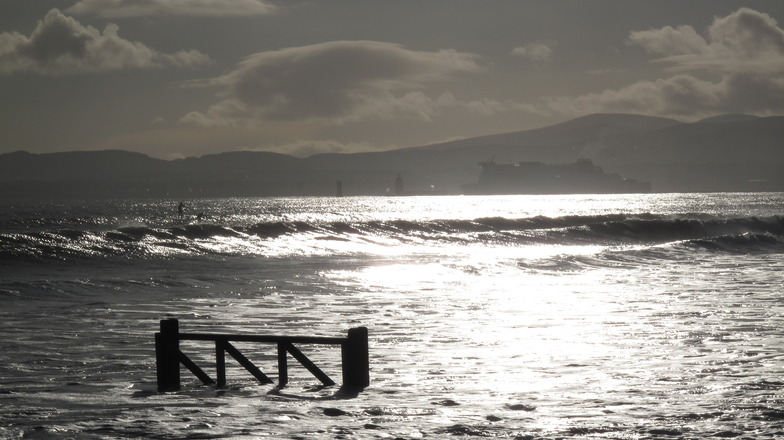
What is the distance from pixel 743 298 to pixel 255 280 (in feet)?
54.8

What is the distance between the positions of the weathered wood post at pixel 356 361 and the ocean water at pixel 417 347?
34 cm

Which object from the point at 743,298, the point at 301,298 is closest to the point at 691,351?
the point at 743,298

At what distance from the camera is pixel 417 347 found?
16.5 m

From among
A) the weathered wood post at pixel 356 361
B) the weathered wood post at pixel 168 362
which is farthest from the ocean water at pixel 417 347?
the weathered wood post at pixel 356 361

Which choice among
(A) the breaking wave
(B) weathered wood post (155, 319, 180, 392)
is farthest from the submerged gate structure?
(A) the breaking wave

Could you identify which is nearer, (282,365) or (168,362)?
(168,362)

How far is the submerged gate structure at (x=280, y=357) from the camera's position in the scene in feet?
41.2

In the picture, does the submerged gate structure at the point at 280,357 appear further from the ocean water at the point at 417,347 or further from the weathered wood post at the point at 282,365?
the ocean water at the point at 417,347

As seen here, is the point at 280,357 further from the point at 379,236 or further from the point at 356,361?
the point at 379,236

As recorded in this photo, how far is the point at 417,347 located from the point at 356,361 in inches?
161

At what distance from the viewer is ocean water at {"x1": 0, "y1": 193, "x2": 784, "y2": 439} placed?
10.4m

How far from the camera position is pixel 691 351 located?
15586 millimetres

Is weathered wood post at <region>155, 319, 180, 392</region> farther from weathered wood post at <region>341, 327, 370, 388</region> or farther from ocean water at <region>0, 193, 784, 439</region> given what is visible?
weathered wood post at <region>341, 327, 370, 388</region>

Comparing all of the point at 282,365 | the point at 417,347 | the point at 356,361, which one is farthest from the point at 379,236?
the point at 356,361
